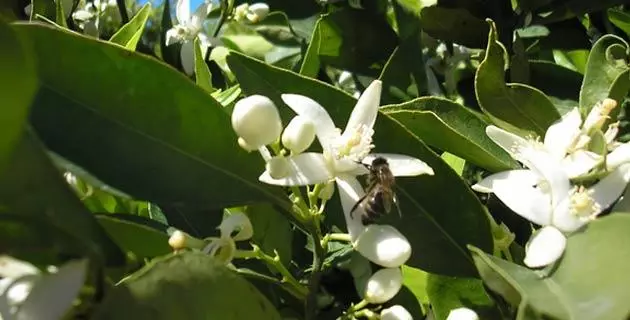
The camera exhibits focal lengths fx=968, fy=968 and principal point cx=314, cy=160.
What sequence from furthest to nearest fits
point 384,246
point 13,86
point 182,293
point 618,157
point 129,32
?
point 129,32 → point 618,157 → point 384,246 → point 182,293 → point 13,86

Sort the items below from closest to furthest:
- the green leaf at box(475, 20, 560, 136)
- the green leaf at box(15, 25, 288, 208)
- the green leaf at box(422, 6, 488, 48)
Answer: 1. the green leaf at box(15, 25, 288, 208)
2. the green leaf at box(475, 20, 560, 136)
3. the green leaf at box(422, 6, 488, 48)

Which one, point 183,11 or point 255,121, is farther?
point 183,11

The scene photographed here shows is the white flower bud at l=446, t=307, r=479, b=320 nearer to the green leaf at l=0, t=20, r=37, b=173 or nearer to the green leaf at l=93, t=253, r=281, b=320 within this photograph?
the green leaf at l=93, t=253, r=281, b=320

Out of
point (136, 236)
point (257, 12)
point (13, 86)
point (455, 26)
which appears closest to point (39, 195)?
point (13, 86)

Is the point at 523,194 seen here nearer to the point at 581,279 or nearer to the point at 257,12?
the point at 581,279

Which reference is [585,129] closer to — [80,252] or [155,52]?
[80,252]

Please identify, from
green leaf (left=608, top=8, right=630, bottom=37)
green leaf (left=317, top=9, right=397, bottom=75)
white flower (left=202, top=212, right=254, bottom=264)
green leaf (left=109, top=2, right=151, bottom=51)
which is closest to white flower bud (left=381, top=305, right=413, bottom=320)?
white flower (left=202, top=212, right=254, bottom=264)
